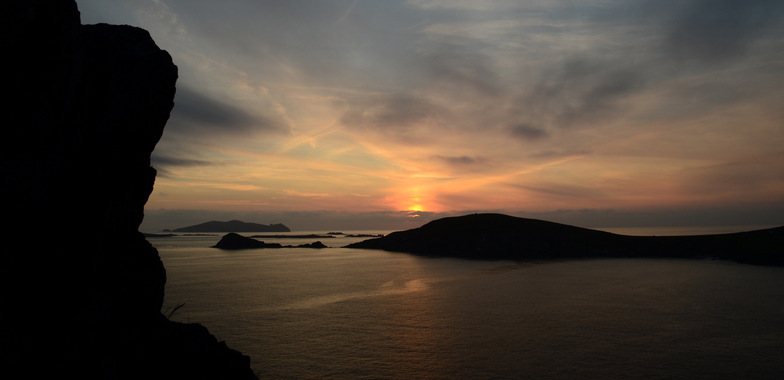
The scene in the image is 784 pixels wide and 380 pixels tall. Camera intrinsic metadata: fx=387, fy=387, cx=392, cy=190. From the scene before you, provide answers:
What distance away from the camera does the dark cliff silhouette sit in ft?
56.0

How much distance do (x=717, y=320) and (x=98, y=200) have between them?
2554 inches

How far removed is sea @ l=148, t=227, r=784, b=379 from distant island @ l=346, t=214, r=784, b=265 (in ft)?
239

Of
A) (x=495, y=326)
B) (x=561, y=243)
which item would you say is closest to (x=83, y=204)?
(x=495, y=326)

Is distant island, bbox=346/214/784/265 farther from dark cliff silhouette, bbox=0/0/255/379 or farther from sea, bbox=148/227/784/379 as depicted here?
dark cliff silhouette, bbox=0/0/255/379

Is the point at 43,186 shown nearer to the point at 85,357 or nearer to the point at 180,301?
the point at 85,357

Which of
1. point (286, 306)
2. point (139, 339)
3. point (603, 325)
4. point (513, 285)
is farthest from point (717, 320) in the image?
point (139, 339)

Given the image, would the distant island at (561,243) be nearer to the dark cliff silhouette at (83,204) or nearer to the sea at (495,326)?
the sea at (495,326)

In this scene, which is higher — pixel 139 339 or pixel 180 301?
pixel 139 339

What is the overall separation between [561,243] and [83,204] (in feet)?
570

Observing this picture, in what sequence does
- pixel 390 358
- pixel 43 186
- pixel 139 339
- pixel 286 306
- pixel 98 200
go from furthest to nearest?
1. pixel 286 306
2. pixel 390 358
3. pixel 139 339
4. pixel 98 200
5. pixel 43 186

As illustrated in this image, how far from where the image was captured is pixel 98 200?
Result: 23172 mm

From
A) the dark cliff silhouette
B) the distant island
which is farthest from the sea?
the distant island

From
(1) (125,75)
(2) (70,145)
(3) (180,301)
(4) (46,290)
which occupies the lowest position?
(3) (180,301)

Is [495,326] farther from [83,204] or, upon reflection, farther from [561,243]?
[561,243]
